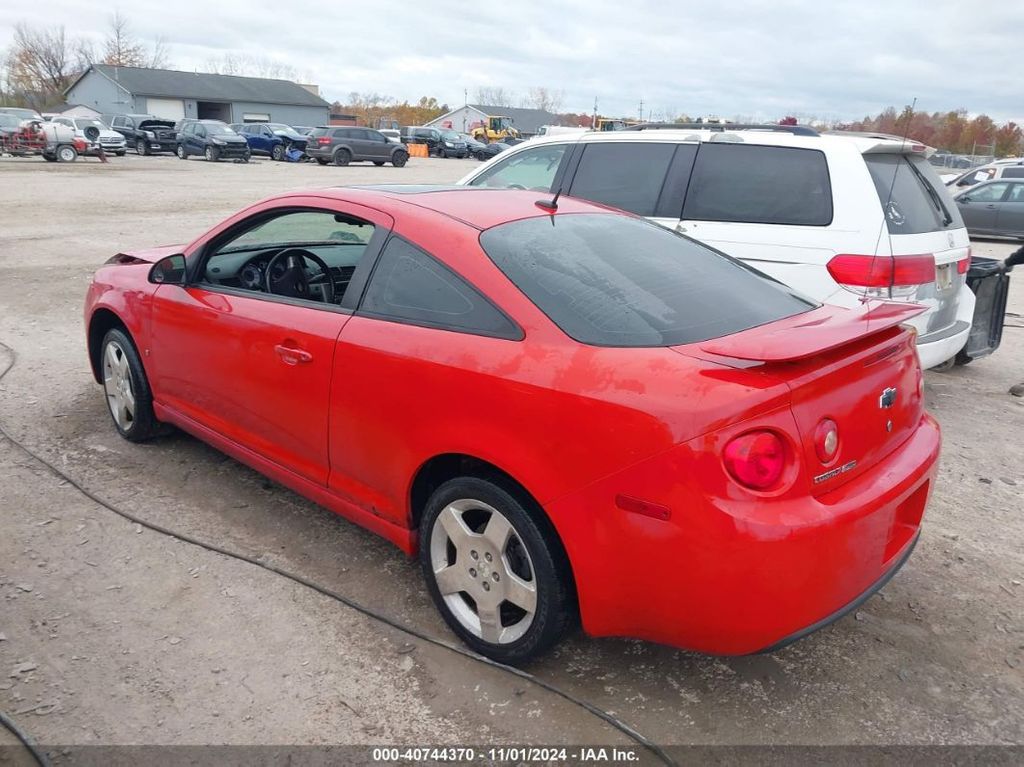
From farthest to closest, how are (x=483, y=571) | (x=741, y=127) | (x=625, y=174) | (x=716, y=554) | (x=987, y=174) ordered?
1. (x=987, y=174)
2. (x=625, y=174)
3. (x=741, y=127)
4. (x=483, y=571)
5. (x=716, y=554)

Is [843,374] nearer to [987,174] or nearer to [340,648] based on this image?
[340,648]

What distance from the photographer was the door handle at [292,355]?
10.4 ft

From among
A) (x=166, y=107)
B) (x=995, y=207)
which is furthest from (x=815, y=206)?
(x=166, y=107)

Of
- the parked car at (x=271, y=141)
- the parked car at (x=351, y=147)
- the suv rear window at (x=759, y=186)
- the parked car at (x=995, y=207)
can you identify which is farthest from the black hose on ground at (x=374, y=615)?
the parked car at (x=271, y=141)

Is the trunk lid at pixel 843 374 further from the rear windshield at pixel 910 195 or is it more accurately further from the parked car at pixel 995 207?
the parked car at pixel 995 207

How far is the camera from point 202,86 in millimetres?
67125

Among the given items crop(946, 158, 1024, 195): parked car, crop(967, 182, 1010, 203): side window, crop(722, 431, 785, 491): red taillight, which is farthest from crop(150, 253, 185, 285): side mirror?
crop(946, 158, 1024, 195): parked car

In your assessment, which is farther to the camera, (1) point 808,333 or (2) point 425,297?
(2) point 425,297

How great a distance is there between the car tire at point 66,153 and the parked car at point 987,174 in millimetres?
28823

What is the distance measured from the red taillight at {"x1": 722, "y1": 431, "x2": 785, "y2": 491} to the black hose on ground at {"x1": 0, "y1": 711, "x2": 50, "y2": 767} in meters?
2.17

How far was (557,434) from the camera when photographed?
2.39 metres

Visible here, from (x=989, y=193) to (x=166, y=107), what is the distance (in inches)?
2529

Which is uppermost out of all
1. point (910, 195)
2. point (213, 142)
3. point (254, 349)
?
point (213, 142)

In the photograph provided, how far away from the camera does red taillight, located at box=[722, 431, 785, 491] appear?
2.18 metres
